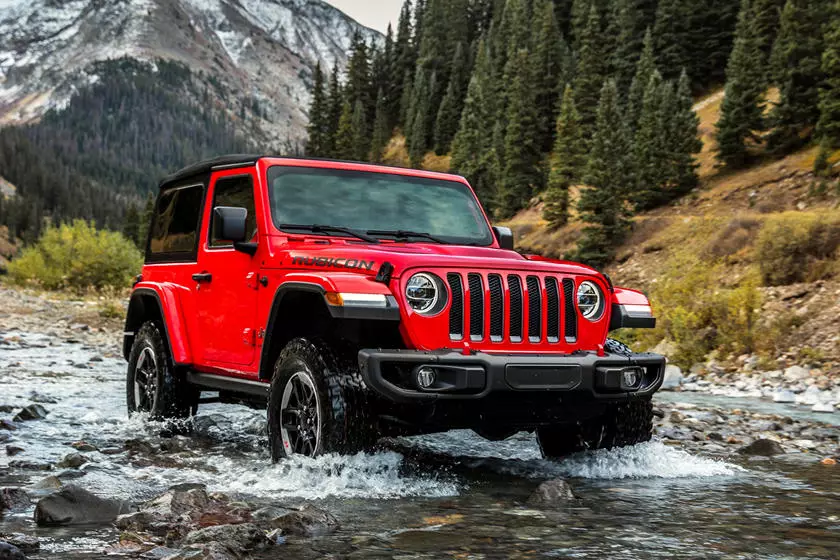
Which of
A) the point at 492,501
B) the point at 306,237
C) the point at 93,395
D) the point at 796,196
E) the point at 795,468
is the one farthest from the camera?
the point at 796,196

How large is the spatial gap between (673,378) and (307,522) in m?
11.4

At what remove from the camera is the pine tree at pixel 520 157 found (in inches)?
2334

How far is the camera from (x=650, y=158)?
41406 millimetres

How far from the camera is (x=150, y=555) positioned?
3832mm

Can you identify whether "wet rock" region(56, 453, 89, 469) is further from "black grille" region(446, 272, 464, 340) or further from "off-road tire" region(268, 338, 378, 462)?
"black grille" region(446, 272, 464, 340)

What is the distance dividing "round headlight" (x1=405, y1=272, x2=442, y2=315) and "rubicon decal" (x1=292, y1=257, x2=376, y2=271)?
29 centimetres

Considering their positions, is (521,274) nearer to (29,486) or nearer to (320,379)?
(320,379)

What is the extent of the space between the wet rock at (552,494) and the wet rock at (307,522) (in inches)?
50.6

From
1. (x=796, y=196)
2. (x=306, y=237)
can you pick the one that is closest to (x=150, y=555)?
(x=306, y=237)

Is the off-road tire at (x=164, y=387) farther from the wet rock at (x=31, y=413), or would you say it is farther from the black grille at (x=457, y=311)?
the black grille at (x=457, y=311)

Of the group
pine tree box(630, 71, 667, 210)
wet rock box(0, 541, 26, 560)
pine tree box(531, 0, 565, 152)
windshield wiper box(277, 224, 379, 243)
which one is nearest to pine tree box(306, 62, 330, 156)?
pine tree box(531, 0, 565, 152)

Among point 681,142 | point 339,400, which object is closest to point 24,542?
point 339,400

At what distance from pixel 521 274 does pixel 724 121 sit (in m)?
39.2

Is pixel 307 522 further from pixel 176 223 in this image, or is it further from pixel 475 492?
pixel 176 223
